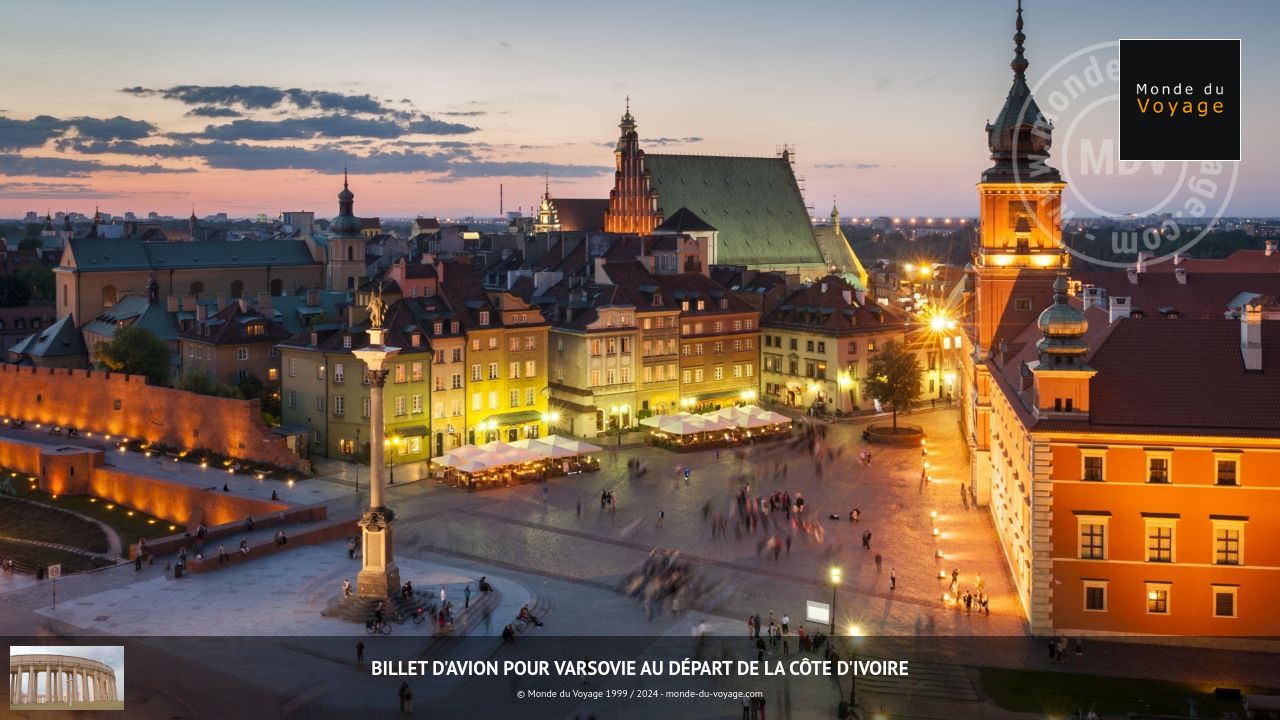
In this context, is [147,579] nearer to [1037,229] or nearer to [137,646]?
[137,646]

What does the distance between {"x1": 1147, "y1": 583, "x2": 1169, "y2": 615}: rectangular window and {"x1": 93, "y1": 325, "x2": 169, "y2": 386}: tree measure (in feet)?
179

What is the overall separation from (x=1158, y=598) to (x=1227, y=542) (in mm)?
2404

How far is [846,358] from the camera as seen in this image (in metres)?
74.9

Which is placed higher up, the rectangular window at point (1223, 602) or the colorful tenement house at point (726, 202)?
the colorful tenement house at point (726, 202)

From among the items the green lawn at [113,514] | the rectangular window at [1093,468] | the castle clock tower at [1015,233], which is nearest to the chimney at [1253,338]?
the rectangular window at [1093,468]

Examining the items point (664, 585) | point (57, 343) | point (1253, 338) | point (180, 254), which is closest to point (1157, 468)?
point (1253, 338)

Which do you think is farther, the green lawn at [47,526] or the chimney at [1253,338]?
the green lawn at [47,526]

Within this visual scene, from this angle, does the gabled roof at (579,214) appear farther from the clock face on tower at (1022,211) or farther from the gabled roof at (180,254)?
the clock face on tower at (1022,211)

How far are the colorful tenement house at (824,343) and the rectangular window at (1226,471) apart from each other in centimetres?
3828

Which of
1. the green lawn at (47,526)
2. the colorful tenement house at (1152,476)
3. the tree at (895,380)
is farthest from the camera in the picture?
the tree at (895,380)

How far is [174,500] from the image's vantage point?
55.6 meters

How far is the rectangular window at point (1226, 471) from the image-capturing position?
34.5m

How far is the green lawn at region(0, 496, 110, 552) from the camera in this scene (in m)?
52.8

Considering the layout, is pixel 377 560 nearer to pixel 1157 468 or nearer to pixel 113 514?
pixel 1157 468
